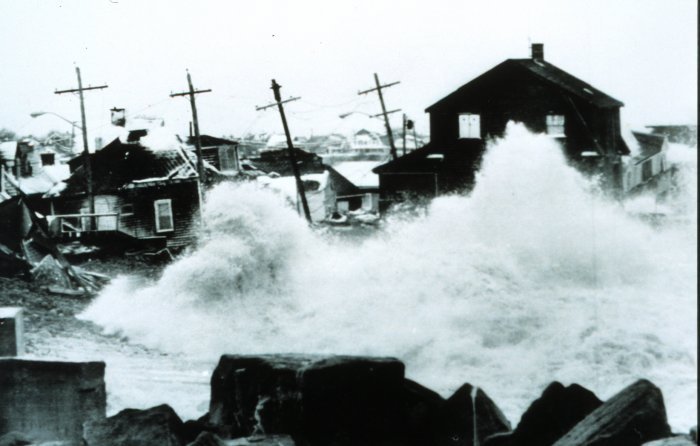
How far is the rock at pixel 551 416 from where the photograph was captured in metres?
2.79

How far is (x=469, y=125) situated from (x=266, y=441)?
2033mm

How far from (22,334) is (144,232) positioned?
900 mm

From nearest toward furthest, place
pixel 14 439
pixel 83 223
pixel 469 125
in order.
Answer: pixel 14 439 → pixel 469 125 → pixel 83 223

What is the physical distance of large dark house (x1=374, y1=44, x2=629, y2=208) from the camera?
3.46 metres

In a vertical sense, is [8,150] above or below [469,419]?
above

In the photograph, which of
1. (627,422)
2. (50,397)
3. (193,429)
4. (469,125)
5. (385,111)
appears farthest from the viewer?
(385,111)

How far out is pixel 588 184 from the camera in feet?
11.3

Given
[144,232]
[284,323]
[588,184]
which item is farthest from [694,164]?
[144,232]

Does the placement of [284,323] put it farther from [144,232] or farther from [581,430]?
[581,430]

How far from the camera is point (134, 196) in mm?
4066

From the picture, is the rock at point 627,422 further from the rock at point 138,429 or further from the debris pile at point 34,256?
the debris pile at point 34,256

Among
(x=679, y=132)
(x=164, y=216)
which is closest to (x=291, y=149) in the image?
(x=164, y=216)

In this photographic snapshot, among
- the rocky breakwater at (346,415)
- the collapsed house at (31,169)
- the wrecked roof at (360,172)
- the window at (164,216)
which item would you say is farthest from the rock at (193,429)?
the collapsed house at (31,169)

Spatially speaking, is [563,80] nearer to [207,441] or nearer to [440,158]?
[440,158]
